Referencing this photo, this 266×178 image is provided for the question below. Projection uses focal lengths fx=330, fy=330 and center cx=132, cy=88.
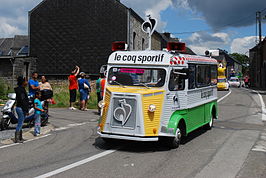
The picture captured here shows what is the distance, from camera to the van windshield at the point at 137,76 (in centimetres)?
802

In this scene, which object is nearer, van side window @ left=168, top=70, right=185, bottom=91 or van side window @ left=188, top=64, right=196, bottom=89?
van side window @ left=168, top=70, right=185, bottom=91

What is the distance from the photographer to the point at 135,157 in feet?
23.7

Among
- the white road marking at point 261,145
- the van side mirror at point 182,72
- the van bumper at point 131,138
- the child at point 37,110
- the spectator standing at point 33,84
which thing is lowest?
the white road marking at point 261,145

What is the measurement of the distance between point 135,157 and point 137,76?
2083 millimetres

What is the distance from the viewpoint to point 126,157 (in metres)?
7.21

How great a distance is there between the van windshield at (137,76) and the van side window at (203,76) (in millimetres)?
1979

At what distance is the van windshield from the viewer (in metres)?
8.02

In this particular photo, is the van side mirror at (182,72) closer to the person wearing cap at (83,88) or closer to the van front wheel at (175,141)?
the van front wheel at (175,141)

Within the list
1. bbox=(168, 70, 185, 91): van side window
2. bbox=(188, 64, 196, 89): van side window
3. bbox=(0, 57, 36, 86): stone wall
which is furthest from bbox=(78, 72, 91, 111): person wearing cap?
bbox=(0, 57, 36, 86): stone wall

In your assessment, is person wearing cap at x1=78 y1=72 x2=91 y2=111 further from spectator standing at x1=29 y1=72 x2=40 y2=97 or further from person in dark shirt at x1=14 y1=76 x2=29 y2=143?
person in dark shirt at x1=14 y1=76 x2=29 y2=143

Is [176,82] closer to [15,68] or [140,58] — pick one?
[140,58]

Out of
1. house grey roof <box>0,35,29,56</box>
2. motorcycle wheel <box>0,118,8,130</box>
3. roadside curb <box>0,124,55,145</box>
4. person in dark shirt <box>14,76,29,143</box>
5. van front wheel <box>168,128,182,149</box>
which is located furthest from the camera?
house grey roof <box>0,35,29,56</box>

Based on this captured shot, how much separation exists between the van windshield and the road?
160 cm

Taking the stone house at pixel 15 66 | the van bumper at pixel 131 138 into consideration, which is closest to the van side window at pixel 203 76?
the van bumper at pixel 131 138
